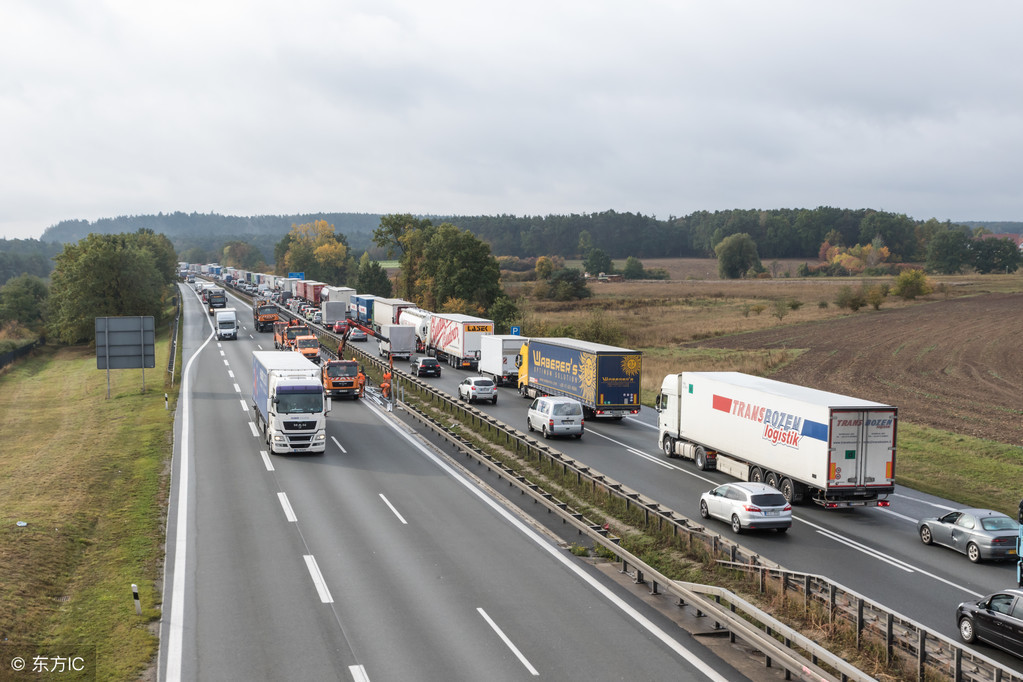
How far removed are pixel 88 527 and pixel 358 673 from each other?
45.6ft

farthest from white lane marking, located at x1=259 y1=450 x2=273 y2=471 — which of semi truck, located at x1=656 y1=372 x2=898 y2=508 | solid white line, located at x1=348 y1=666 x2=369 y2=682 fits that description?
solid white line, located at x1=348 y1=666 x2=369 y2=682

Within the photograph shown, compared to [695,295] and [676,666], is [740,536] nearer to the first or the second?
[676,666]

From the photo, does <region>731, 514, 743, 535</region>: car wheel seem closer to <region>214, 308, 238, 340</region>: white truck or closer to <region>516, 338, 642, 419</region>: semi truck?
<region>516, 338, 642, 419</region>: semi truck

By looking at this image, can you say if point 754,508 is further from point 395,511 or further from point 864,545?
point 395,511

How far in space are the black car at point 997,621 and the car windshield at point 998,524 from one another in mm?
6875

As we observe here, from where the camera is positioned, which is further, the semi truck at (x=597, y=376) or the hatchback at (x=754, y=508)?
the semi truck at (x=597, y=376)

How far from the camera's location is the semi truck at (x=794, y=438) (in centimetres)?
2762

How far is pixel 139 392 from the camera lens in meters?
56.2

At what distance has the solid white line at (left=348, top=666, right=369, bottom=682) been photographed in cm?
1498

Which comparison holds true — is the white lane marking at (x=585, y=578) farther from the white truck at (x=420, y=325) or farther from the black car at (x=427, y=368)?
the white truck at (x=420, y=325)

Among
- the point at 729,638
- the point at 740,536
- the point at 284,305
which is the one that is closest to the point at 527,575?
the point at 729,638

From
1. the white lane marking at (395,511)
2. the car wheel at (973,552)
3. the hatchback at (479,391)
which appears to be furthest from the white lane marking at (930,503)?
the hatchback at (479,391)

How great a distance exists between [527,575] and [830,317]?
90596 mm

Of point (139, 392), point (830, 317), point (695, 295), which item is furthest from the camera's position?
point (695, 295)
